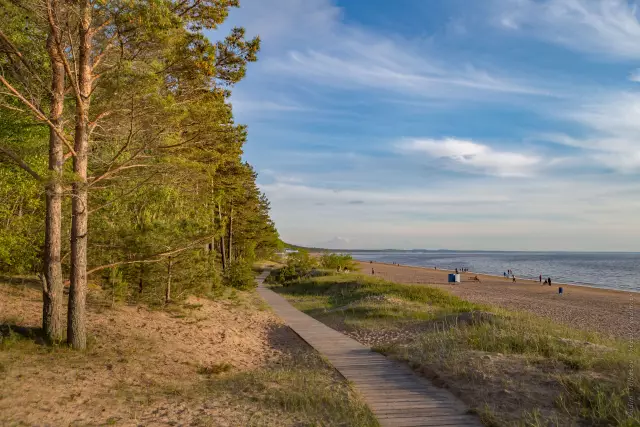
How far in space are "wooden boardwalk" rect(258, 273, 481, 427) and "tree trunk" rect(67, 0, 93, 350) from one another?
18.4 feet

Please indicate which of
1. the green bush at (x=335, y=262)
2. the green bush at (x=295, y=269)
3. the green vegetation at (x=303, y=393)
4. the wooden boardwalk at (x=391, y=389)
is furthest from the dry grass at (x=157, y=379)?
the green bush at (x=335, y=262)

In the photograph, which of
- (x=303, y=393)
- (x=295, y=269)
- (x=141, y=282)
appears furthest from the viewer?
(x=295, y=269)

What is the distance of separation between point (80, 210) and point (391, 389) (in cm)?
725

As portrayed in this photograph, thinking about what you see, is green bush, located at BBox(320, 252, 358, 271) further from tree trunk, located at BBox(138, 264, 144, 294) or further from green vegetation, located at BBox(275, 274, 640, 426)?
tree trunk, located at BBox(138, 264, 144, 294)

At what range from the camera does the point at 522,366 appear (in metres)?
8.12

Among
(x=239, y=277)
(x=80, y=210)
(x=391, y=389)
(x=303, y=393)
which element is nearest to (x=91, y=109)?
(x=80, y=210)

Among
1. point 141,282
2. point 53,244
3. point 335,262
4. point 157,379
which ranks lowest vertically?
point 157,379

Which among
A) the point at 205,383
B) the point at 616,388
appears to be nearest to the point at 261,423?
the point at 205,383

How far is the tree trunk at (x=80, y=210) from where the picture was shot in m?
8.74

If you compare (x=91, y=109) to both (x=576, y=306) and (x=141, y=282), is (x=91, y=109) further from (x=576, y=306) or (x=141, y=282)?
(x=576, y=306)

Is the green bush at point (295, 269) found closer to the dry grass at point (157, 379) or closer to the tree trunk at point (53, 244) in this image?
the dry grass at point (157, 379)

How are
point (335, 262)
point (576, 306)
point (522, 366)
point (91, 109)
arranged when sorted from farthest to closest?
point (335, 262) → point (576, 306) → point (91, 109) → point (522, 366)

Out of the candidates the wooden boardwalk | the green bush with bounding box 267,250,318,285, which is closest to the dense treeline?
the wooden boardwalk

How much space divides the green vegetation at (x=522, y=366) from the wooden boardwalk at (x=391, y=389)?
34cm
